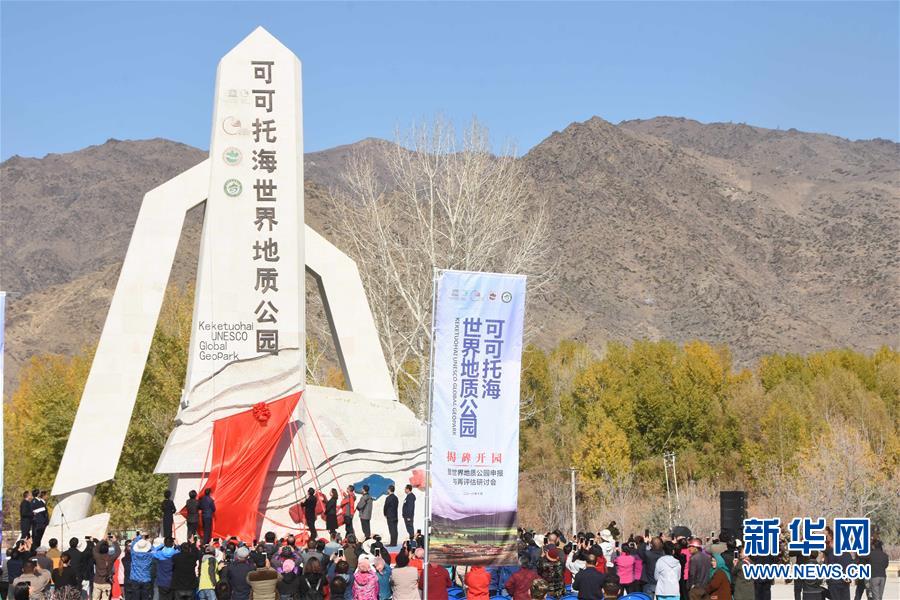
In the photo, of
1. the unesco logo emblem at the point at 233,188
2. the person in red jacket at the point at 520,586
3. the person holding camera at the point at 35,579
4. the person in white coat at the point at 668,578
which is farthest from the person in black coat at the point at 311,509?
the person in white coat at the point at 668,578

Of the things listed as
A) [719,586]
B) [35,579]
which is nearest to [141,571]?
[35,579]

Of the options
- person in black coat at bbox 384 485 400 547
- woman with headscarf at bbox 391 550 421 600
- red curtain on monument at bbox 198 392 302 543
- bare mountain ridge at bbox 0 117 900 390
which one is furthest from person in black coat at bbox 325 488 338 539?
bare mountain ridge at bbox 0 117 900 390

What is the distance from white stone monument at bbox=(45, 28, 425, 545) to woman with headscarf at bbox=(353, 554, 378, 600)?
1258 centimetres

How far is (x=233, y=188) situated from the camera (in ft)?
96.5

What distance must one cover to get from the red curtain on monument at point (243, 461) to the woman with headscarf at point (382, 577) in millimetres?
10379

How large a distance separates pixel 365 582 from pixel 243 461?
12407 millimetres

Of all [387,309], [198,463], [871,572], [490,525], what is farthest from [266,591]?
[387,309]

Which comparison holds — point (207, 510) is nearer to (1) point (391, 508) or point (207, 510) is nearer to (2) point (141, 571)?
(1) point (391, 508)

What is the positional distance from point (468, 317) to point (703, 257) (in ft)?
408

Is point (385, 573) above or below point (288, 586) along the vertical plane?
above

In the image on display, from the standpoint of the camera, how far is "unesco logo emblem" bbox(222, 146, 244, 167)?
29.5 m

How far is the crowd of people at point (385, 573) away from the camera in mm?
16406

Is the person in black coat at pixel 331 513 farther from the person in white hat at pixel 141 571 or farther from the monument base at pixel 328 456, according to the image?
the person in white hat at pixel 141 571

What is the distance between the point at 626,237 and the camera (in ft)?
460
